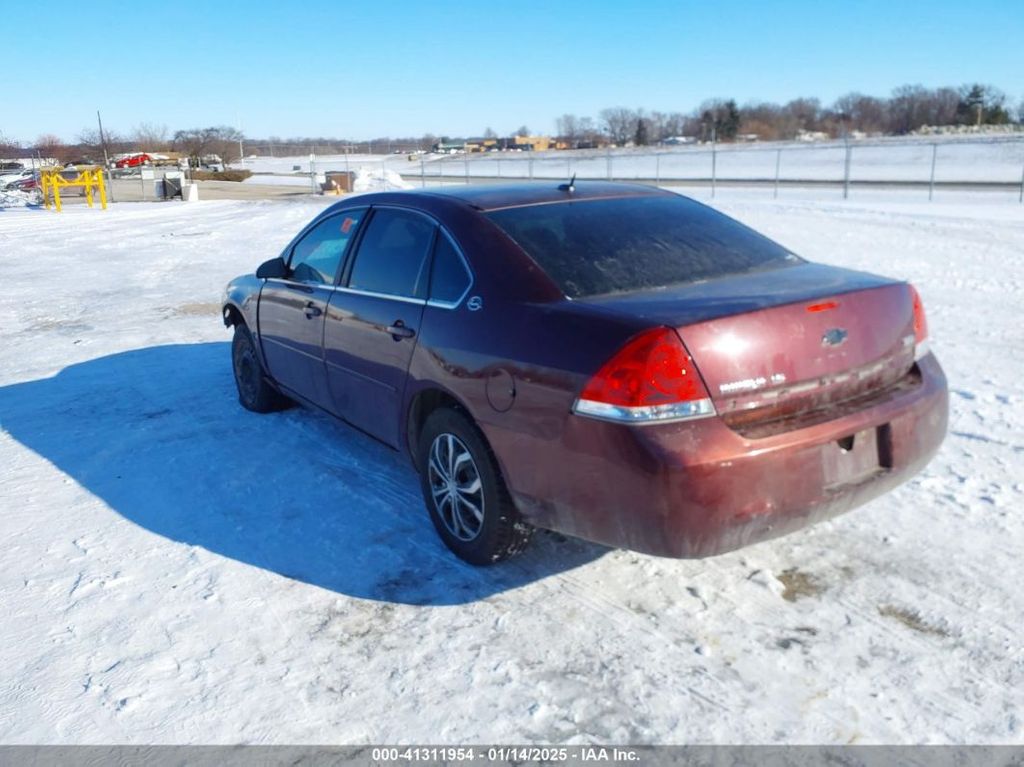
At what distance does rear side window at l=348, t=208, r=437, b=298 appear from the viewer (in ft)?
13.5

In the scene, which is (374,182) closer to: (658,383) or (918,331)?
(918,331)

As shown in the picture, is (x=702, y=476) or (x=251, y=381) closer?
(x=702, y=476)

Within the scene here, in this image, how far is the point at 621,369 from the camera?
9.83ft

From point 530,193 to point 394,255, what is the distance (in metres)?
0.73

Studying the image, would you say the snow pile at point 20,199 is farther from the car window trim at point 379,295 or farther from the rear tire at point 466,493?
the rear tire at point 466,493

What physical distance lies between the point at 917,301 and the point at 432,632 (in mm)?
2424

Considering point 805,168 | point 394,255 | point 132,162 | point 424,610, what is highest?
point 132,162

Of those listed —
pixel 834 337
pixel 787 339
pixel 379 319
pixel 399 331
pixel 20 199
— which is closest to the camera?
pixel 787 339

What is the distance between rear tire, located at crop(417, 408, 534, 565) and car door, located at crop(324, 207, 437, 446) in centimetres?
34

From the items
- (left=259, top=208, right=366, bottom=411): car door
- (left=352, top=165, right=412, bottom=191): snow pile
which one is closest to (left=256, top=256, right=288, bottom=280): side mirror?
(left=259, top=208, right=366, bottom=411): car door

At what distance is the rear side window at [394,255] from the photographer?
13.5 ft

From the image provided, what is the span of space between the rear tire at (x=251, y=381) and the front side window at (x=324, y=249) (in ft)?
2.86

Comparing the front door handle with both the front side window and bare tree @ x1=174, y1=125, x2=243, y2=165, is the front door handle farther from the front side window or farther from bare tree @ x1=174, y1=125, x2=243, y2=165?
bare tree @ x1=174, y1=125, x2=243, y2=165

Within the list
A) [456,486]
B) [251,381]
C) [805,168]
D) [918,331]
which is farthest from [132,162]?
[918,331]
